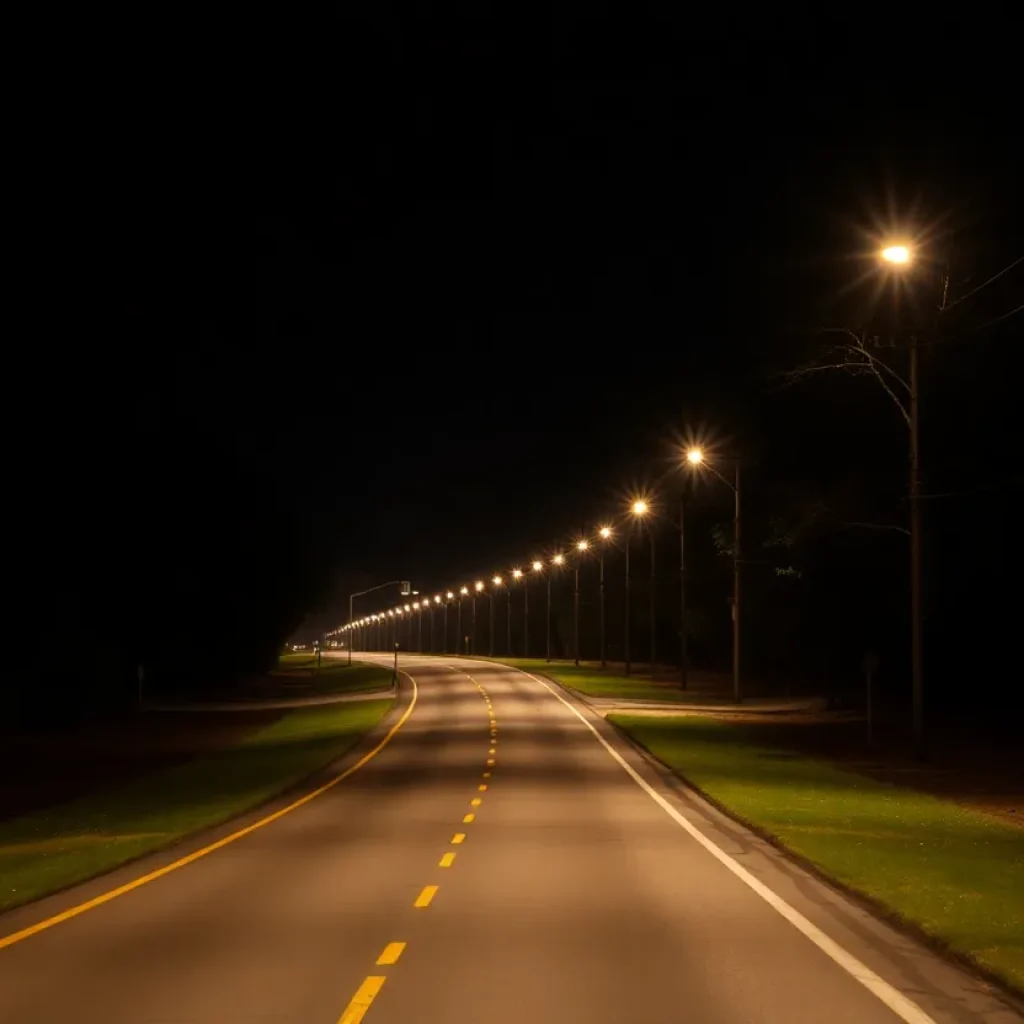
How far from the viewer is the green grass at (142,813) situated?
17.6 metres

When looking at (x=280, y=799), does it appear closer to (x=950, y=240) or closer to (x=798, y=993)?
(x=798, y=993)

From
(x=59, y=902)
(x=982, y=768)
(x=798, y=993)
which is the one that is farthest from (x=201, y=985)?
(x=982, y=768)

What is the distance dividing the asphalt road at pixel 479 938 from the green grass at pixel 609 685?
1913 inches

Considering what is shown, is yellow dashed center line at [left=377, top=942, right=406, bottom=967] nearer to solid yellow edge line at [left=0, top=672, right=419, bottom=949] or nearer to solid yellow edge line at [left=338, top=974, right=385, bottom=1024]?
solid yellow edge line at [left=338, top=974, right=385, bottom=1024]

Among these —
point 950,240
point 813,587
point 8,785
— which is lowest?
point 8,785

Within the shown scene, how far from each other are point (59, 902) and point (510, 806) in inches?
477

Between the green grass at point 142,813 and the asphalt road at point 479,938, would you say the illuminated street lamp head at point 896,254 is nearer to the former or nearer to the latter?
the asphalt road at point 479,938

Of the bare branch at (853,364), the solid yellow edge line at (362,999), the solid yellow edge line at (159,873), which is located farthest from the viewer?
the bare branch at (853,364)

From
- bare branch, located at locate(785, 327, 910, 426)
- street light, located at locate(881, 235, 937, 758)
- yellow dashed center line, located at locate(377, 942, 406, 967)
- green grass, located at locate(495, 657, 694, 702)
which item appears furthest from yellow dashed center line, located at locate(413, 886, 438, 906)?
green grass, located at locate(495, 657, 694, 702)

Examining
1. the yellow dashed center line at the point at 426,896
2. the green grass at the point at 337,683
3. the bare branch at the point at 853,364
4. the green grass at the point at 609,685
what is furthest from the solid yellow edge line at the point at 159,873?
the green grass at the point at 337,683

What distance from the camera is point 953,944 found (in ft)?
38.3

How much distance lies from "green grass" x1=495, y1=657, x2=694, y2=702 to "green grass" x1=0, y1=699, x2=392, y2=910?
25307 mm

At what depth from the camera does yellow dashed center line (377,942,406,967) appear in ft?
36.5

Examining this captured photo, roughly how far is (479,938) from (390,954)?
104 cm
